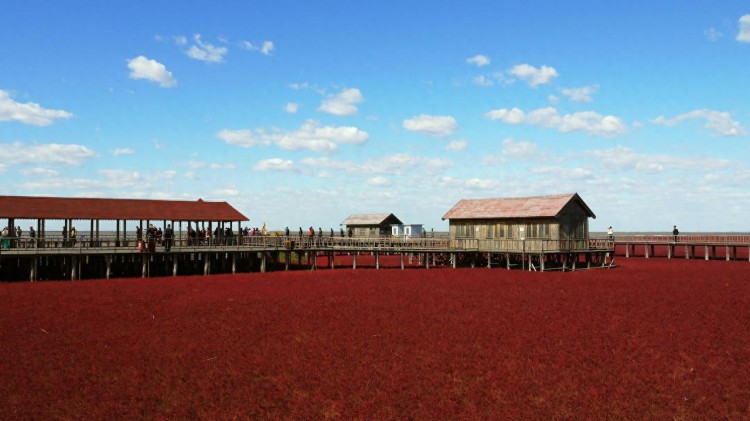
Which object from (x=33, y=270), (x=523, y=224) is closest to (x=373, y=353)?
(x=33, y=270)

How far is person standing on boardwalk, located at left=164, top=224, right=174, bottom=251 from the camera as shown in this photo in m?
39.1

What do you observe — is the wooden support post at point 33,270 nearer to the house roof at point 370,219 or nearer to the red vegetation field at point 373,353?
the red vegetation field at point 373,353

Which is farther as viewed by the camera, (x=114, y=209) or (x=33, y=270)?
(x=114, y=209)

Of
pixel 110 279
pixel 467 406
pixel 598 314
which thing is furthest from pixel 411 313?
pixel 110 279

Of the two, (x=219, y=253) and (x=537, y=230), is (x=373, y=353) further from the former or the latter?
(x=219, y=253)

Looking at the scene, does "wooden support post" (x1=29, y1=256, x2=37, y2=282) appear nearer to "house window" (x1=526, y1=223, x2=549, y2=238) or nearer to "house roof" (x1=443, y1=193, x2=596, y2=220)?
"house roof" (x1=443, y1=193, x2=596, y2=220)

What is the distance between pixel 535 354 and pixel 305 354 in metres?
6.74

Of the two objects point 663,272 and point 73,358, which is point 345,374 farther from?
point 663,272

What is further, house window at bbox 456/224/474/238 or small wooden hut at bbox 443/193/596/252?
house window at bbox 456/224/474/238

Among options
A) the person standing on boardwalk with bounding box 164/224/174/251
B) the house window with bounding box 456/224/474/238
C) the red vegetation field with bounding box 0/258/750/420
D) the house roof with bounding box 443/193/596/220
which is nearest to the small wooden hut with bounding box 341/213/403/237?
the house roof with bounding box 443/193/596/220

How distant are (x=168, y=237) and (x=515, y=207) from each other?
23.7 m

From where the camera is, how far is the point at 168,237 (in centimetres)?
4181

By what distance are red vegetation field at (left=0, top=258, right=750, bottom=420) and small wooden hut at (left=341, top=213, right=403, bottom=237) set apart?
28.5 metres

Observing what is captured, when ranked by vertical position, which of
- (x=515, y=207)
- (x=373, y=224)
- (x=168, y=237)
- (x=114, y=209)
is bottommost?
(x=168, y=237)
